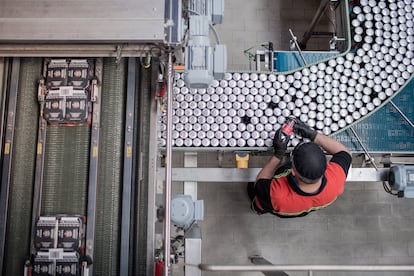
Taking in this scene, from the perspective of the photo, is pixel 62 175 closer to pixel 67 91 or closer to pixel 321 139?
pixel 67 91

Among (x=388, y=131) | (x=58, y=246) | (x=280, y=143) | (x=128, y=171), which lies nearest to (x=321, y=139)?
(x=280, y=143)

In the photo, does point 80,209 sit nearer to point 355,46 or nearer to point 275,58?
point 275,58

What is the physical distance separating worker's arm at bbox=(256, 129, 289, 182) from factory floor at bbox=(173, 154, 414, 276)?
1152 millimetres

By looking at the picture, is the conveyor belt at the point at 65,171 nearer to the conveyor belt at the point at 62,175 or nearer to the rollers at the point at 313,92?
the conveyor belt at the point at 62,175

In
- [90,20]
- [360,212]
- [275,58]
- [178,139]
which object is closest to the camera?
[90,20]

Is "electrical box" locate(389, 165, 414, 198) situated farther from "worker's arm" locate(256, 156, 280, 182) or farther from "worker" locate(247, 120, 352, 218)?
"worker's arm" locate(256, 156, 280, 182)

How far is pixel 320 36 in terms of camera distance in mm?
4410

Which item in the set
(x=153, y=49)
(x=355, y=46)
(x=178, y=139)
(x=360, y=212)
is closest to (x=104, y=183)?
(x=178, y=139)

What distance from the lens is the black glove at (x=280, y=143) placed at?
116 inches

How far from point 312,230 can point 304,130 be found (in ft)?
5.08

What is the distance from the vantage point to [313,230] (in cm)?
413

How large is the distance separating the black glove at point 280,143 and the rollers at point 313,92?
0.35 ft

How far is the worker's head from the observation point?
2.36 meters

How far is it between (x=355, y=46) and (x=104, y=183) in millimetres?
2143
